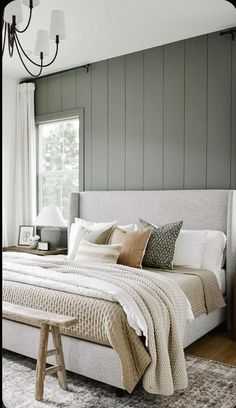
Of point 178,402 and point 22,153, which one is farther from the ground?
point 22,153

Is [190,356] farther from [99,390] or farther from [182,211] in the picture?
[182,211]

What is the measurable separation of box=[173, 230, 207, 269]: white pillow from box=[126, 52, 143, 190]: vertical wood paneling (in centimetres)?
101

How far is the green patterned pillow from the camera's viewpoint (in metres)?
3.58

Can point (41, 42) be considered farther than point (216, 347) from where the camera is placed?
No

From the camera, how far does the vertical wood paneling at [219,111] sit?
158 inches

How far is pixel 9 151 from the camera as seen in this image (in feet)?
17.7

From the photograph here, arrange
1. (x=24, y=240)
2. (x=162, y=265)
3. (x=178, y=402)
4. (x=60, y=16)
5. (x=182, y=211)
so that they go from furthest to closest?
(x=24, y=240)
(x=182, y=211)
(x=162, y=265)
(x=60, y=16)
(x=178, y=402)

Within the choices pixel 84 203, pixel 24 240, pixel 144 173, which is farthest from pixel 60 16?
pixel 24 240

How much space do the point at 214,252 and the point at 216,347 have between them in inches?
32.1

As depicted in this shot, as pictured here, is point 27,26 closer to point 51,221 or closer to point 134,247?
point 134,247

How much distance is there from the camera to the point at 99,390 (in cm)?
252

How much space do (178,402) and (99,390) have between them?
48cm

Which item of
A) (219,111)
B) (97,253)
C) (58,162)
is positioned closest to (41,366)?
(97,253)

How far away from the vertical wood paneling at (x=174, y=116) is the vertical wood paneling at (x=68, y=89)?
129 centimetres
